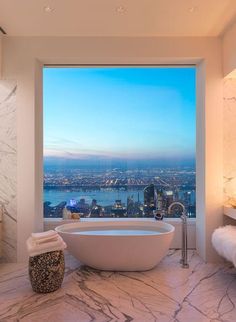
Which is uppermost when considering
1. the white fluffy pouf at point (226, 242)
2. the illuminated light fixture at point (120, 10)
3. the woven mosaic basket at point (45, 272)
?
the illuminated light fixture at point (120, 10)

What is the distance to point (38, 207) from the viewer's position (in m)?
4.33

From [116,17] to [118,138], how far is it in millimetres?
1877

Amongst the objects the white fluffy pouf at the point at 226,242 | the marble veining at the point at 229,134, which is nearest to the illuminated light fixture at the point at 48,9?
the marble veining at the point at 229,134

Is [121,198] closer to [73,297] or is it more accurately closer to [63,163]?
[63,163]

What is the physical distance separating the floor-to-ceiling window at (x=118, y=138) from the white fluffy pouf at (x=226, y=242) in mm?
1131

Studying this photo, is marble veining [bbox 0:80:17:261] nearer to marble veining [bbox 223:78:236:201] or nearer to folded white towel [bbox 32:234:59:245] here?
folded white towel [bbox 32:234:59:245]

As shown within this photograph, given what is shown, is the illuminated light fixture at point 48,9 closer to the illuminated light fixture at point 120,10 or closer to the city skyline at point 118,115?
the illuminated light fixture at point 120,10

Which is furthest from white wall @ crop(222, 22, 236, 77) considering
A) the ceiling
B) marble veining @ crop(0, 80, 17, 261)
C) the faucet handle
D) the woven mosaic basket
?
the woven mosaic basket

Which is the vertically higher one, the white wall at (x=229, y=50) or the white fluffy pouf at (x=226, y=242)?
the white wall at (x=229, y=50)

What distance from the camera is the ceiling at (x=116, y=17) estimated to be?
3402mm

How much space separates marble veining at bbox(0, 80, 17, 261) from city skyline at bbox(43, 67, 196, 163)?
78 centimetres

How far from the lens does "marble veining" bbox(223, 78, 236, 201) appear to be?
4.20m

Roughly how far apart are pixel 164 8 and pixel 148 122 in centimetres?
187

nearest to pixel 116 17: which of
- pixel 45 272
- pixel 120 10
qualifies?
pixel 120 10
